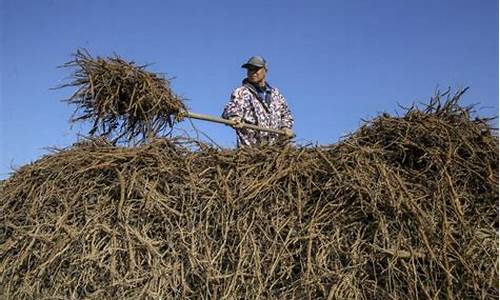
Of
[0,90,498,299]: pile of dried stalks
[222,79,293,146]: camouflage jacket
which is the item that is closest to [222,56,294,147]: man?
[222,79,293,146]: camouflage jacket

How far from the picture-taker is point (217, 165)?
14.1ft

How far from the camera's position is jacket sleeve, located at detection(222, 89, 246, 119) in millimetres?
5789

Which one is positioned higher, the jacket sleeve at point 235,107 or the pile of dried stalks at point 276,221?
the jacket sleeve at point 235,107

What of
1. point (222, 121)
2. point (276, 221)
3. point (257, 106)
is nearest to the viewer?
point (276, 221)

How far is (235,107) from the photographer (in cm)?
582

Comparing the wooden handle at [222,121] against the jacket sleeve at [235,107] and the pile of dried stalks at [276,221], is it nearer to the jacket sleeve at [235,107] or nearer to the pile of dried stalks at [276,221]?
the jacket sleeve at [235,107]

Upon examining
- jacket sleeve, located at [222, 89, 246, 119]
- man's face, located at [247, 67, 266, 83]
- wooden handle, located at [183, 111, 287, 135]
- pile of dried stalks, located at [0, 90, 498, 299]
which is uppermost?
man's face, located at [247, 67, 266, 83]

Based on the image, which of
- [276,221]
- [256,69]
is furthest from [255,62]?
[276,221]

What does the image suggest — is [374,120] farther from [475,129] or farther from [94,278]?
[94,278]

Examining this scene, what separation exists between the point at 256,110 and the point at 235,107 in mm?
206

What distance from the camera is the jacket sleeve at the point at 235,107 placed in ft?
19.0

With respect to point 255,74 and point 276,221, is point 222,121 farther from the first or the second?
point 276,221

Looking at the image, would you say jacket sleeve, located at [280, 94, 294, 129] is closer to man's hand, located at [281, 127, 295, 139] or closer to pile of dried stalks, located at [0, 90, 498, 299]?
man's hand, located at [281, 127, 295, 139]

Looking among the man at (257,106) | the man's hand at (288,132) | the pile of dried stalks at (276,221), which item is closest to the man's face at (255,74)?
the man at (257,106)
